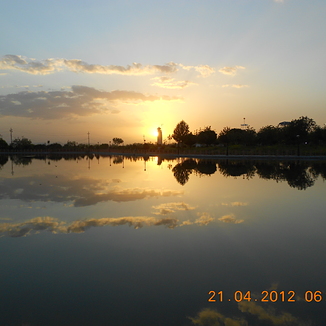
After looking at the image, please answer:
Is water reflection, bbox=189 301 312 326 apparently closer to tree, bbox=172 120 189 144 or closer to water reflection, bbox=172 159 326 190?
water reflection, bbox=172 159 326 190

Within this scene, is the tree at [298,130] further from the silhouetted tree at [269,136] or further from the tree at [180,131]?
the tree at [180,131]

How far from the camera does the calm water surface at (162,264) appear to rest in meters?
4.20

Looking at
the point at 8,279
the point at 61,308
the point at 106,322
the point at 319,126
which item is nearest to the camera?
the point at 106,322

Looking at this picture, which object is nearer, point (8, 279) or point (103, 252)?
point (8, 279)

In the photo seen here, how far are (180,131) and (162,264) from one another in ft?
313

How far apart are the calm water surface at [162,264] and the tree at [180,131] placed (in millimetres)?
88945

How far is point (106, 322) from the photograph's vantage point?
3975mm

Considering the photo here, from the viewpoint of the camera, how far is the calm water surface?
13.8 feet

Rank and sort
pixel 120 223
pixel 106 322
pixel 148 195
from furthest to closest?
1. pixel 148 195
2. pixel 120 223
3. pixel 106 322

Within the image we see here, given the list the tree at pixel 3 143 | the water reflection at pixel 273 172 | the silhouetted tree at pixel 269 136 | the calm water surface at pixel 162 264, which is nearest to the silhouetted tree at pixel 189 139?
the silhouetted tree at pixel 269 136

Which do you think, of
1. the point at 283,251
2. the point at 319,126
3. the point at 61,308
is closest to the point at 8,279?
the point at 61,308

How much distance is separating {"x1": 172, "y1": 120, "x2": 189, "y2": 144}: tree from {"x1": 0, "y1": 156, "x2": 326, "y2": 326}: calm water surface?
8895 cm

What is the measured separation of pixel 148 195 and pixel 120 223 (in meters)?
4.66

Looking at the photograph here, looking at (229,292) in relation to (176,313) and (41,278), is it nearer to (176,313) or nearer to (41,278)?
(176,313)
